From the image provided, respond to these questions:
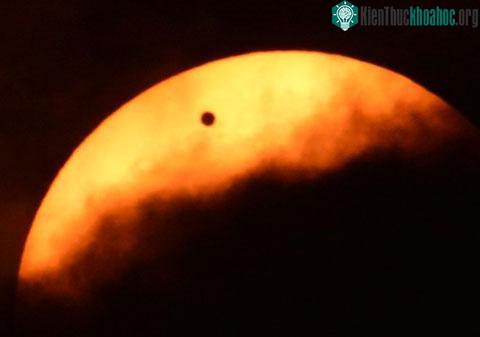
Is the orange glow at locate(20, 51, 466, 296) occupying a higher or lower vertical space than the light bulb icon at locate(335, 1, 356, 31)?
lower


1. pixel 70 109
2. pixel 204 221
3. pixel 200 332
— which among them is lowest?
pixel 200 332

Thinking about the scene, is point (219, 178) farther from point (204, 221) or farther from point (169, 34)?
point (169, 34)

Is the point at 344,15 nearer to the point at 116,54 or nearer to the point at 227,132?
the point at 227,132

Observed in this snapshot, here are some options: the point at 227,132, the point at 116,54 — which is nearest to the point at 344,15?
the point at 227,132

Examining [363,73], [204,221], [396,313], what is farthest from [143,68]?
[396,313]
